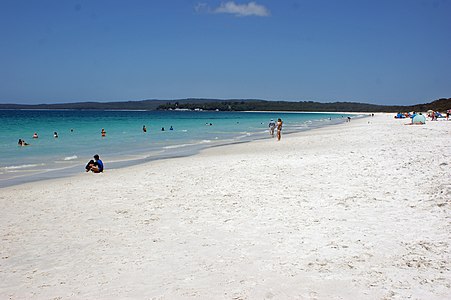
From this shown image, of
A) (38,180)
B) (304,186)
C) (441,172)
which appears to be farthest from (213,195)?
(38,180)

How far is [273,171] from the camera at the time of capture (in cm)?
1258

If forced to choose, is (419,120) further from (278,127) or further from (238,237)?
(238,237)

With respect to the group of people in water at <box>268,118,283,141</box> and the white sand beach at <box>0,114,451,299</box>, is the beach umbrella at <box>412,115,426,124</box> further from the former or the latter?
the white sand beach at <box>0,114,451,299</box>

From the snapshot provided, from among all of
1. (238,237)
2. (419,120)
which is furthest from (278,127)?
(238,237)

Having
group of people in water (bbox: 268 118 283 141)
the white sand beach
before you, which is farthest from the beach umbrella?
the white sand beach

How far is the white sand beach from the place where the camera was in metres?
4.83

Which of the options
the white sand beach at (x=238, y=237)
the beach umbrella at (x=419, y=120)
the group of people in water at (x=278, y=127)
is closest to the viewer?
the white sand beach at (x=238, y=237)

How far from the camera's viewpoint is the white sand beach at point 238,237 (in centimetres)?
483

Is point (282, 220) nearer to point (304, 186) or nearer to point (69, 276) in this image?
point (304, 186)

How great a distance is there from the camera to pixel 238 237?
6.56 m

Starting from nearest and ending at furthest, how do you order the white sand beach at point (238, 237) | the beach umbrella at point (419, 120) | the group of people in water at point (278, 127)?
the white sand beach at point (238, 237) → the group of people in water at point (278, 127) → the beach umbrella at point (419, 120)

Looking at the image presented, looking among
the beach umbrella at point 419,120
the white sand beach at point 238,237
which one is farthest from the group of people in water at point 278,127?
the white sand beach at point 238,237

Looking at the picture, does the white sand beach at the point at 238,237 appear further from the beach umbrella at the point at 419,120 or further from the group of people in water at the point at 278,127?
the beach umbrella at the point at 419,120

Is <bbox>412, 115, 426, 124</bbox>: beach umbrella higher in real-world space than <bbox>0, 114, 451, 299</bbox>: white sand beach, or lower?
higher
